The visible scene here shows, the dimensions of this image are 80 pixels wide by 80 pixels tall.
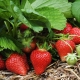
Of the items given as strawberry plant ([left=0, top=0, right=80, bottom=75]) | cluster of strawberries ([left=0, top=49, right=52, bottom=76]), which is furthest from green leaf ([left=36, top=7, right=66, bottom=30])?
cluster of strawberries ([left=0, top=49, right=52, bottom=76])

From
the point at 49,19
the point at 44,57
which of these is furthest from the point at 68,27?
the point at 44,57

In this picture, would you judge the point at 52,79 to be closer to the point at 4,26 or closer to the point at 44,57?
the point at 44,57

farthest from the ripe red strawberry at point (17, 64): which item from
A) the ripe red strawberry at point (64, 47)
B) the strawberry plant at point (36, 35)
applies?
the ripe red strawberry at point (64, 47)

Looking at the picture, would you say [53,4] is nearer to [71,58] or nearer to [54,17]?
[54,17]

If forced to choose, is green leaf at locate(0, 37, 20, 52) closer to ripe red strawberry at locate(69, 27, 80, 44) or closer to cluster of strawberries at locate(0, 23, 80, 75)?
cluster of strawberries at locate(0, 23, 80, 75)

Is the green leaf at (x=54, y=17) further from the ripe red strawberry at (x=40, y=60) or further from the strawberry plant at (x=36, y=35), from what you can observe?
the ripe red strawberry at (x=40, y=60)

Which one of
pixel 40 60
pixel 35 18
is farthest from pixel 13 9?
pixel 40 60
